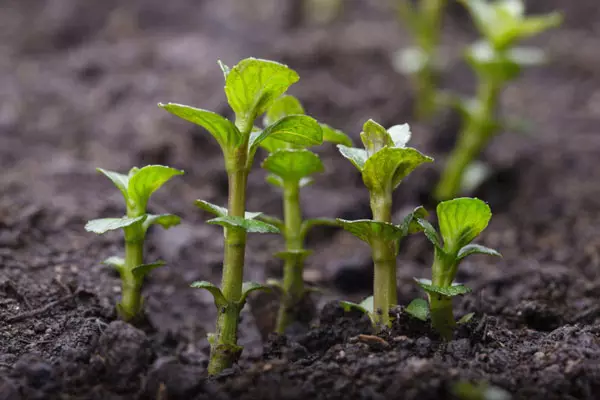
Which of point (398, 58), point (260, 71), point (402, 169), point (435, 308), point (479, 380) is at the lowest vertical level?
point (479, 380)

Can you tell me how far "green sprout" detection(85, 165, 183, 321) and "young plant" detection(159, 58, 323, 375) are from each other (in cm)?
14

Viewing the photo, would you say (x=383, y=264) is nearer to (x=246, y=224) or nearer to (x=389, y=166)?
(x=389, y=166)

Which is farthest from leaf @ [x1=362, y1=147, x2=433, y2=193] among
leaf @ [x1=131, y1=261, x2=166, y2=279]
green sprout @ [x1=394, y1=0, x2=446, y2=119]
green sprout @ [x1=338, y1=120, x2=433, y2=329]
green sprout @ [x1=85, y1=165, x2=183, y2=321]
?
green sprout @ [x1=394, y1=0, x2=446, y2=119]

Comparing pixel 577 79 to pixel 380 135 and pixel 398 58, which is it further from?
pixel 380 135

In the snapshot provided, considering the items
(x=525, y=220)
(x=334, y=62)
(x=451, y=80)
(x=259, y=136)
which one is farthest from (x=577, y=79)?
(x=259, y=136)

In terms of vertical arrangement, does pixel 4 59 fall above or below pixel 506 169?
above

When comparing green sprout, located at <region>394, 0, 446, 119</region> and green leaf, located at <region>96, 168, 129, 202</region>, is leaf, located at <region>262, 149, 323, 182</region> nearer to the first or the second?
green leaf, located at <region>96, 168, 129, 202</region>

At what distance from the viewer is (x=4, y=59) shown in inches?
166

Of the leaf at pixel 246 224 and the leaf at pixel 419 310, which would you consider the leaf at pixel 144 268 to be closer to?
the leaf at pixel 246 224

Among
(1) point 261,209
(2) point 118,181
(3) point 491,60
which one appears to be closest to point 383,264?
(2) point 118,181

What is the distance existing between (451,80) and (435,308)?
10.5 ft

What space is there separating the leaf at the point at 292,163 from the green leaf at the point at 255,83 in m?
0.15

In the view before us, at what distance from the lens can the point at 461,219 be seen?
1.41 m

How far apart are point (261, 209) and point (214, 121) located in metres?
1.45
